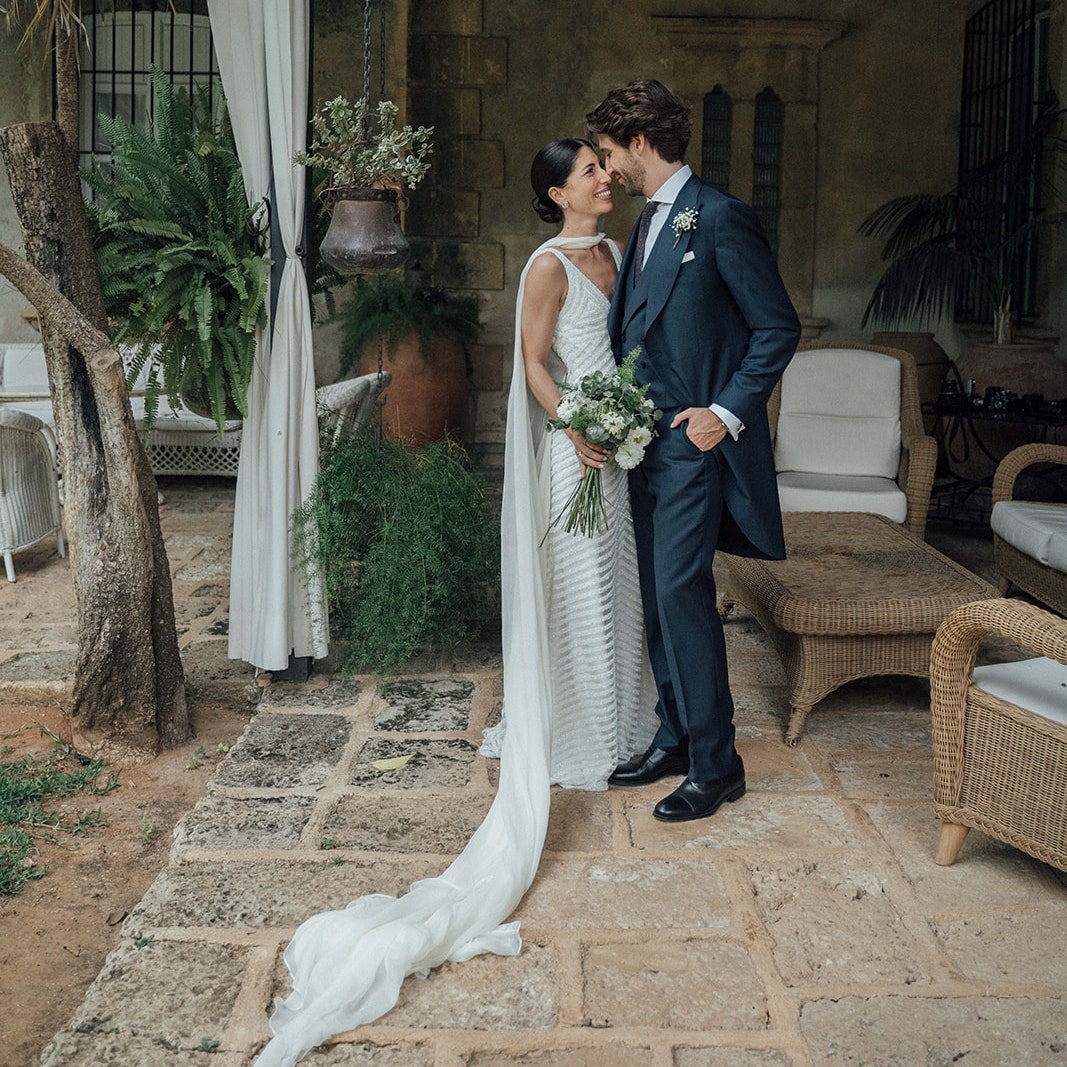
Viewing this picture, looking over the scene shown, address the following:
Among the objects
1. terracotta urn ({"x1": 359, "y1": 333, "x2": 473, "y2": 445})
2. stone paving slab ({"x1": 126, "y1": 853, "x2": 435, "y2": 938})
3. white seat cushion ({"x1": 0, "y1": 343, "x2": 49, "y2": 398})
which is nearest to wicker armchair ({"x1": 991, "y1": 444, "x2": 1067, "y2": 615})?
stone paving slab ({"x1": 126, "y1": 853, "x2": 435, "y2": 938})

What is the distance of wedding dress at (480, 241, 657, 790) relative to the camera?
11.5ft

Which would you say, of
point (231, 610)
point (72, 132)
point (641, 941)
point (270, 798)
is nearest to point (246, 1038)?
point (641, 941)

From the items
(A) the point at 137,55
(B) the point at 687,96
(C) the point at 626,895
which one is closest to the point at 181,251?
(C) the point at 626,895

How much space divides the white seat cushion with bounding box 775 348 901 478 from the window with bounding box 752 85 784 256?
356cm

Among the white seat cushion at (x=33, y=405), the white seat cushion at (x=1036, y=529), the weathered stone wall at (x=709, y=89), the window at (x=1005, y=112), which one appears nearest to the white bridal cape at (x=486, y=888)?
the white seat cushion at (x=1036, y=529)

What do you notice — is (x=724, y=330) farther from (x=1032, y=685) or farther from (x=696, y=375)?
(x=1032, y=685)

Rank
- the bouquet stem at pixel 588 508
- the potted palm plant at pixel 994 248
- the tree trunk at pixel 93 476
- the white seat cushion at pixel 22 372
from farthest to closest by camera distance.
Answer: the white seat cushion at pixel 22 372, the potted palm plant at pixel 994 248, the tree trunk at pixel 93 476, the bouquet stem at pixel 588 508

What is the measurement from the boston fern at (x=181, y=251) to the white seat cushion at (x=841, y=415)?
286 centimetres

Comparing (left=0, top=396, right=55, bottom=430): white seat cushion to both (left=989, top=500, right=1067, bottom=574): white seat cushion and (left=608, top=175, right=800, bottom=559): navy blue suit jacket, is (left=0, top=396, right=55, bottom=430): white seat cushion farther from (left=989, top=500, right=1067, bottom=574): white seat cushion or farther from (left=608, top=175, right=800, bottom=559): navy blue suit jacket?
(left=989, top=500, right=1067, bottom=574): white seat cushion

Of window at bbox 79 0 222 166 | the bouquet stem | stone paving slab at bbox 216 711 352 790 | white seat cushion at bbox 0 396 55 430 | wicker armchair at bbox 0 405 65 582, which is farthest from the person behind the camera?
window at bbox 79 0 222 166

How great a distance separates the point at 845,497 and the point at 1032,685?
2674 millimetres

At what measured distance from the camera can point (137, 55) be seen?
9.39m

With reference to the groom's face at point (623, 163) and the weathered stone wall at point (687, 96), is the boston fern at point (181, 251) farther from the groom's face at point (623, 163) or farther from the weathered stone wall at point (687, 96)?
the weathered stone wall at point (687, 96)

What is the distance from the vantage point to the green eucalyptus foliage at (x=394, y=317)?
861 cm
